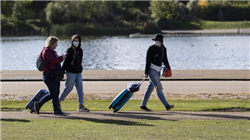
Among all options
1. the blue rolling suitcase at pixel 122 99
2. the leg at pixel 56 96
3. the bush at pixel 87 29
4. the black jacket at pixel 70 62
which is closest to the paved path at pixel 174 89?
the blue rolling suitcase at pixel 122 99

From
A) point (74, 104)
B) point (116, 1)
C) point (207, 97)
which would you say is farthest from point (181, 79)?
point (116, 1)

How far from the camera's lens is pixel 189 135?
35.3 feet

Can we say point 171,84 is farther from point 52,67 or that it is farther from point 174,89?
point 52,67

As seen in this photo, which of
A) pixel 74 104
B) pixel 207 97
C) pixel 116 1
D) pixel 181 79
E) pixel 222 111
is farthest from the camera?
pixel 116 1

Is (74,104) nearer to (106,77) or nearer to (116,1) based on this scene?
(106,77)

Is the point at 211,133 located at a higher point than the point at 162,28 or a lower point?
higher

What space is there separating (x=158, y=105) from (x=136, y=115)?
236cm

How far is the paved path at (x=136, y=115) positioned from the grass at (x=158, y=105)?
34.1 inches

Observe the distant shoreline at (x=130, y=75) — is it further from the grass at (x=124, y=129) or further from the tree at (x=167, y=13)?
the tree at (x=167, y=13)

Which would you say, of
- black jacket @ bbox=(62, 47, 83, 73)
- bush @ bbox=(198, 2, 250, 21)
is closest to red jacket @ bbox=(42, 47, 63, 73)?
black jacket @ bbox=(62, 47, 83, 73)

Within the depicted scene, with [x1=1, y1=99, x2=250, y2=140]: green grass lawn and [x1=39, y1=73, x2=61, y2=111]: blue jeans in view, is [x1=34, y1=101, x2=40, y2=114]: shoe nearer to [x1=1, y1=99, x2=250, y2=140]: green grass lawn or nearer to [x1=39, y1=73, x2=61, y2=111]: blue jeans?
[x1=39, y1=73, x2=61, y2=111]: blue jeans

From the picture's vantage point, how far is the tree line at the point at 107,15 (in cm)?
10112

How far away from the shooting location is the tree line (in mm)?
101125

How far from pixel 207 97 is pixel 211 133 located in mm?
6949
